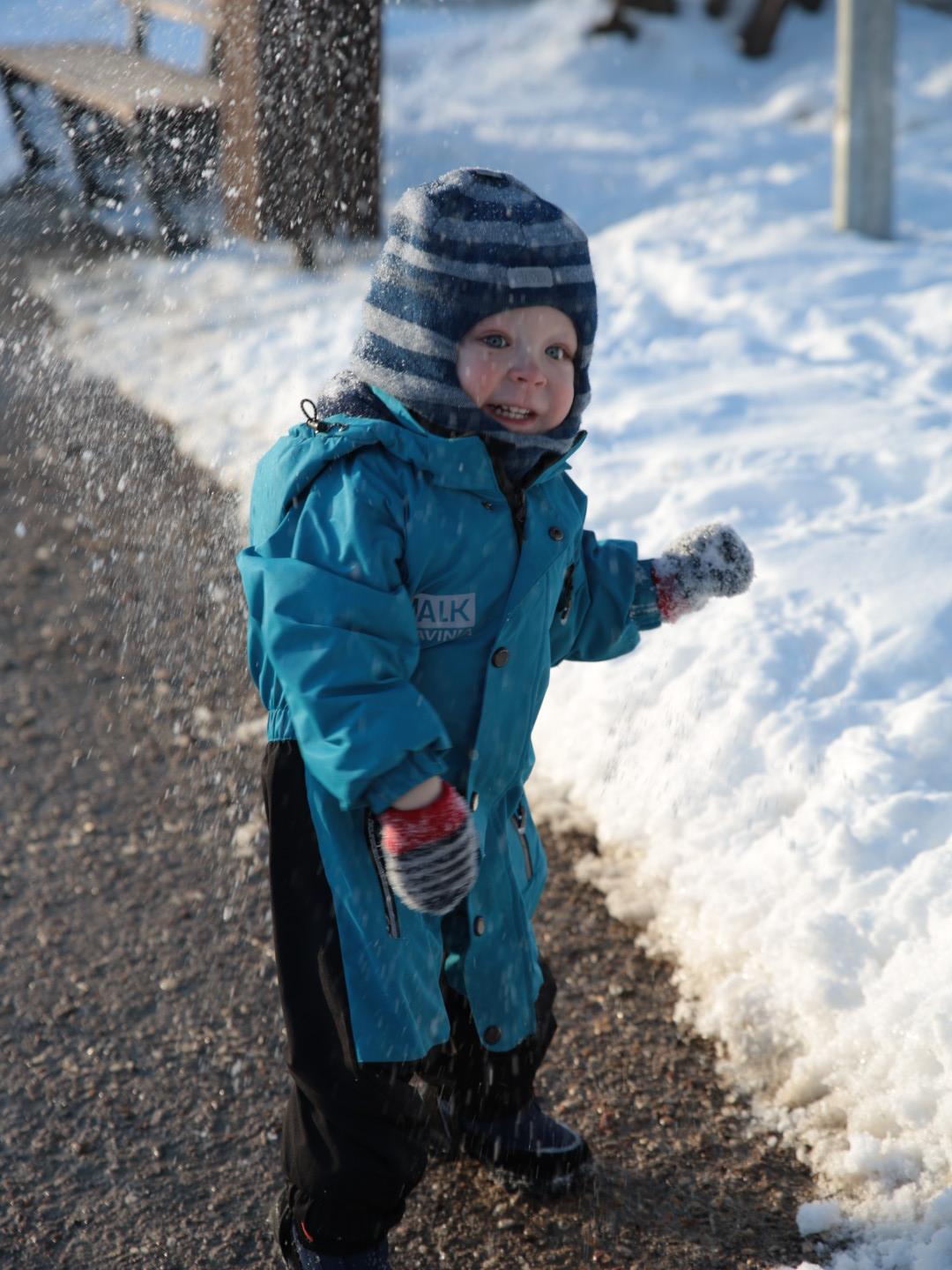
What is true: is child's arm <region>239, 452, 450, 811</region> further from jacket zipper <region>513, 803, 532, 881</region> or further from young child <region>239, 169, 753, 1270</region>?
jacket zipper <region>513, 803, 532, 881</region>

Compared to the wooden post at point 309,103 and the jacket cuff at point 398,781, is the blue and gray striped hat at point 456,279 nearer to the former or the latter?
the jacket cuff at point 398,781

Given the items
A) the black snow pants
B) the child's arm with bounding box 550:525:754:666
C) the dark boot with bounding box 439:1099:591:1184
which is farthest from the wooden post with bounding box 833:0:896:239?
the black snow pants

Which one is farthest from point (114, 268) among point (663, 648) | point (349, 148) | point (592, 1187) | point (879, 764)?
point (592, 1187)

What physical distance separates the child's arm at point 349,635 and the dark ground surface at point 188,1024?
2.97ft

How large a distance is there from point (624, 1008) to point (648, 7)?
9.79m

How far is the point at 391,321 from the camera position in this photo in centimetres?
184

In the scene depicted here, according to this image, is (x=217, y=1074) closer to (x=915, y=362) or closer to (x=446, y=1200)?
(x=446, y=1200)

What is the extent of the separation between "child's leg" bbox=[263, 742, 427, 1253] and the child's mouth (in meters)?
0.52

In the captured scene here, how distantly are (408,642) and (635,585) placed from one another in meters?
0.53

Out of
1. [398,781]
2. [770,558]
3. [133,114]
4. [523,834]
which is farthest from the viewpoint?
[133,114]

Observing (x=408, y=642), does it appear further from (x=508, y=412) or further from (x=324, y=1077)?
(x=324, y=1077)

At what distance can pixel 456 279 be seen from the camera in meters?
1.79

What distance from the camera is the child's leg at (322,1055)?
5.91ft

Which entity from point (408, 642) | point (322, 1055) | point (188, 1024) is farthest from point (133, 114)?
point (322, 1055)
